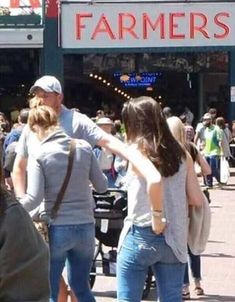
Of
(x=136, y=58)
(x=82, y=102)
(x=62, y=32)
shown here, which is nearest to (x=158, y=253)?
(x=62, y=32)

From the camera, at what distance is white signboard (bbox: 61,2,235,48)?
25.3 meters

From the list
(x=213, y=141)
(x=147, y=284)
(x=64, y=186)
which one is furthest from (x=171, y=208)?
(x=213, y=141)

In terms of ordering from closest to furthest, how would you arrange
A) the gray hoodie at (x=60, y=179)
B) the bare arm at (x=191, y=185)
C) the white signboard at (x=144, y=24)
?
1. the bare arm at (x=191, y=185)
2. the gray hoodie at (x=60, y=179)
3. the white signboard at (x=144, y=24)

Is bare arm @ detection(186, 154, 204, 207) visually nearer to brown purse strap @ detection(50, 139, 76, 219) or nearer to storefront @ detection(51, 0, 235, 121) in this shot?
brown purse strap @ detection(50, 139, 76, 219)

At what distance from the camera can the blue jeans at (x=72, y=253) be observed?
224 inches

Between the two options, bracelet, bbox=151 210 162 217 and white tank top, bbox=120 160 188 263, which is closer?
bracelet, bbox=151 210 162 217

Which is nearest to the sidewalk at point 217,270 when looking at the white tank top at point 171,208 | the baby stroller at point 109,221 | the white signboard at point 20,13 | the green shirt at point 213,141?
the baby stroller at point 109,221

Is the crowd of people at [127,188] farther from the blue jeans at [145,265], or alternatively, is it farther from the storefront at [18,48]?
the storefront at [18,48]

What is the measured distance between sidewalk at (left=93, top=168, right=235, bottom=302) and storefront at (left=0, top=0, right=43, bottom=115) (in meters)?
11.7

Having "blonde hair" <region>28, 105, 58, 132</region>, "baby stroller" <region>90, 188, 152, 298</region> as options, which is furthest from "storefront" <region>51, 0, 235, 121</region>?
"blonde hair" <region>28, 105, 58, 132</region>

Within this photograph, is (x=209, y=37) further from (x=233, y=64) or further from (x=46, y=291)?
(x=46, y=291)

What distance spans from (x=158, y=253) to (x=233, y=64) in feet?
70.8

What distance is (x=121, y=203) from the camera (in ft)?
25.5

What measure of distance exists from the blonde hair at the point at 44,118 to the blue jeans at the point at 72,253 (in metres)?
0.62
